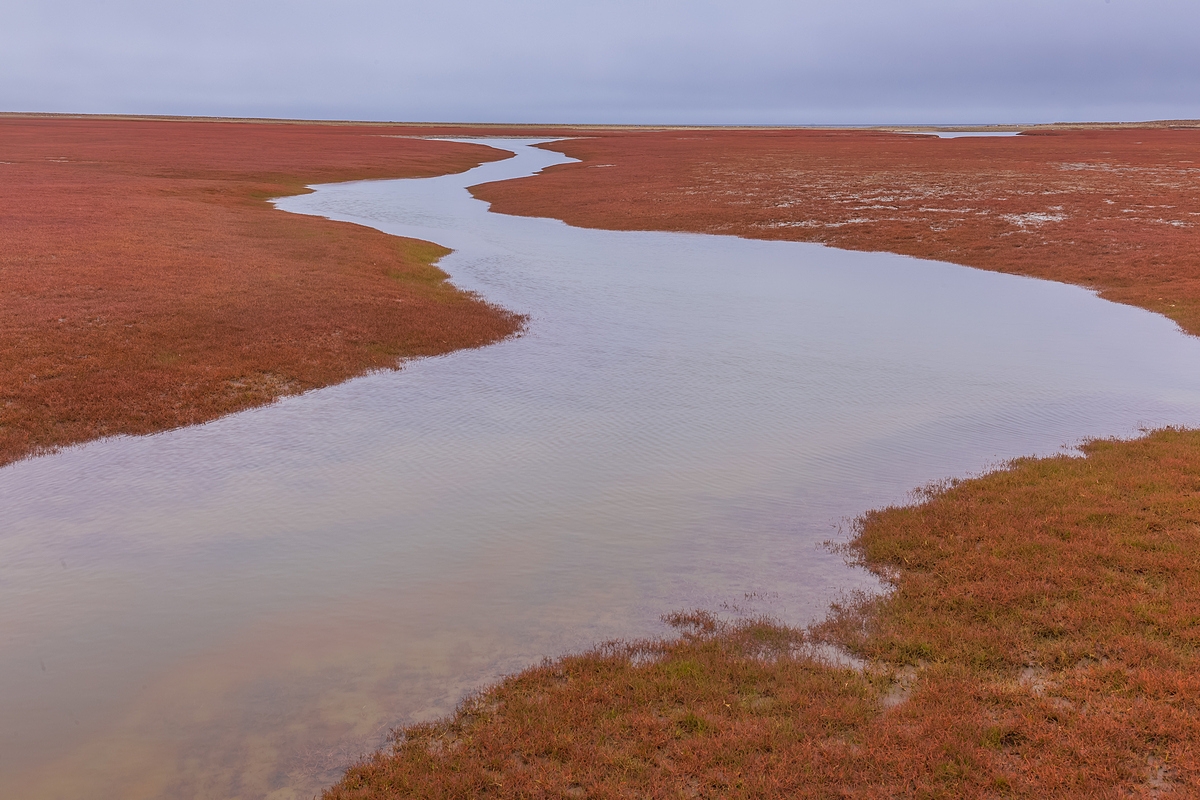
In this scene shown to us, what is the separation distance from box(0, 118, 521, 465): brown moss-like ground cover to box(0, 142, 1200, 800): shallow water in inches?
64.6

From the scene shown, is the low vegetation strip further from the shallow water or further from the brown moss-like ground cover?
the brown moss-like ground cover

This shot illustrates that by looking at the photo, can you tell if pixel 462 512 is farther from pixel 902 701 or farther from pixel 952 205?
pixel 952 205

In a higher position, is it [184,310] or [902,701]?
[184,310]

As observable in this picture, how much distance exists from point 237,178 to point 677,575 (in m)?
72.8

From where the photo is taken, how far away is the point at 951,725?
27.0ft

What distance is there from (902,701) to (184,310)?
24.1 m

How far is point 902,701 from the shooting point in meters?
8.84

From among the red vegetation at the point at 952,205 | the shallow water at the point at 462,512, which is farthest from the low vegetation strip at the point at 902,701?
the red vegetation at the point at 952,205

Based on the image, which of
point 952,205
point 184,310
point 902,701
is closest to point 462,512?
point 902,701

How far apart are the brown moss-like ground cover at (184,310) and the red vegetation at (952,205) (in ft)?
72.1

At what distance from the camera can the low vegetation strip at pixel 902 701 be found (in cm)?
762

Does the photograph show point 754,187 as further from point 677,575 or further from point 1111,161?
point 677,575

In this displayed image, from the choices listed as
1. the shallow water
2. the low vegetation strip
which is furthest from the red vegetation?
the low vegetation strip

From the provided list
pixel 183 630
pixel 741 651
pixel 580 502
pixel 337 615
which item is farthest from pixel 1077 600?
pixel 183 630
